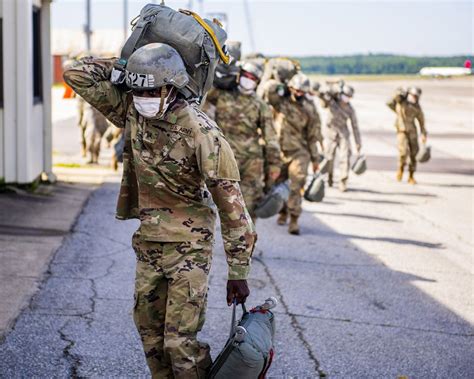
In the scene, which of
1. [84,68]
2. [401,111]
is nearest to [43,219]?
[84,68]

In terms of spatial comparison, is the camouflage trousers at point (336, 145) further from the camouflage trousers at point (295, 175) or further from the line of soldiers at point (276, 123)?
the camouflage trousers at point (295, 175)

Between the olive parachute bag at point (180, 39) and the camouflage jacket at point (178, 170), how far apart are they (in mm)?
143

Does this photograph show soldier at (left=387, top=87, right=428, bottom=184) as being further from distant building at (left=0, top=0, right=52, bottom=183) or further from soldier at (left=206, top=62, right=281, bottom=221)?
soldier at (left=206, top=62, right=281, bottom=221)

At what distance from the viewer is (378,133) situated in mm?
33062

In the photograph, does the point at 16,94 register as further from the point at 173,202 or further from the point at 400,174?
the point at 400,174

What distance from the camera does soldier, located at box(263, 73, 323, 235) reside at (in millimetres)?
11992

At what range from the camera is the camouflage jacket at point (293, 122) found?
1202cm

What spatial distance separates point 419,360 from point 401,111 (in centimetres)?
1211

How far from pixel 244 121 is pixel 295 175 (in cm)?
A: 260

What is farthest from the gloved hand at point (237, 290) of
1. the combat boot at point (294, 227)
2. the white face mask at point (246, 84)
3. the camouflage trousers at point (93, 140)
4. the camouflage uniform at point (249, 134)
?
the camouflage trousers at point (93, 140)

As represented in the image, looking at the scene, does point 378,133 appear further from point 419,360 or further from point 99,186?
point 419,360

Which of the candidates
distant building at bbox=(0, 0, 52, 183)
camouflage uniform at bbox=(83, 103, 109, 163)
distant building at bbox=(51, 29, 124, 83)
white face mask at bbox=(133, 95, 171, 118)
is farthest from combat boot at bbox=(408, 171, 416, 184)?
distant building at bbox=(51, 29, 124, 83)

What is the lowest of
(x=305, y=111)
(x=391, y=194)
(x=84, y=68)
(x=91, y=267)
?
(x=391, y=194)

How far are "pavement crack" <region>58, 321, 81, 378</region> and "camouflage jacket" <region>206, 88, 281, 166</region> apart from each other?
3387 mm
